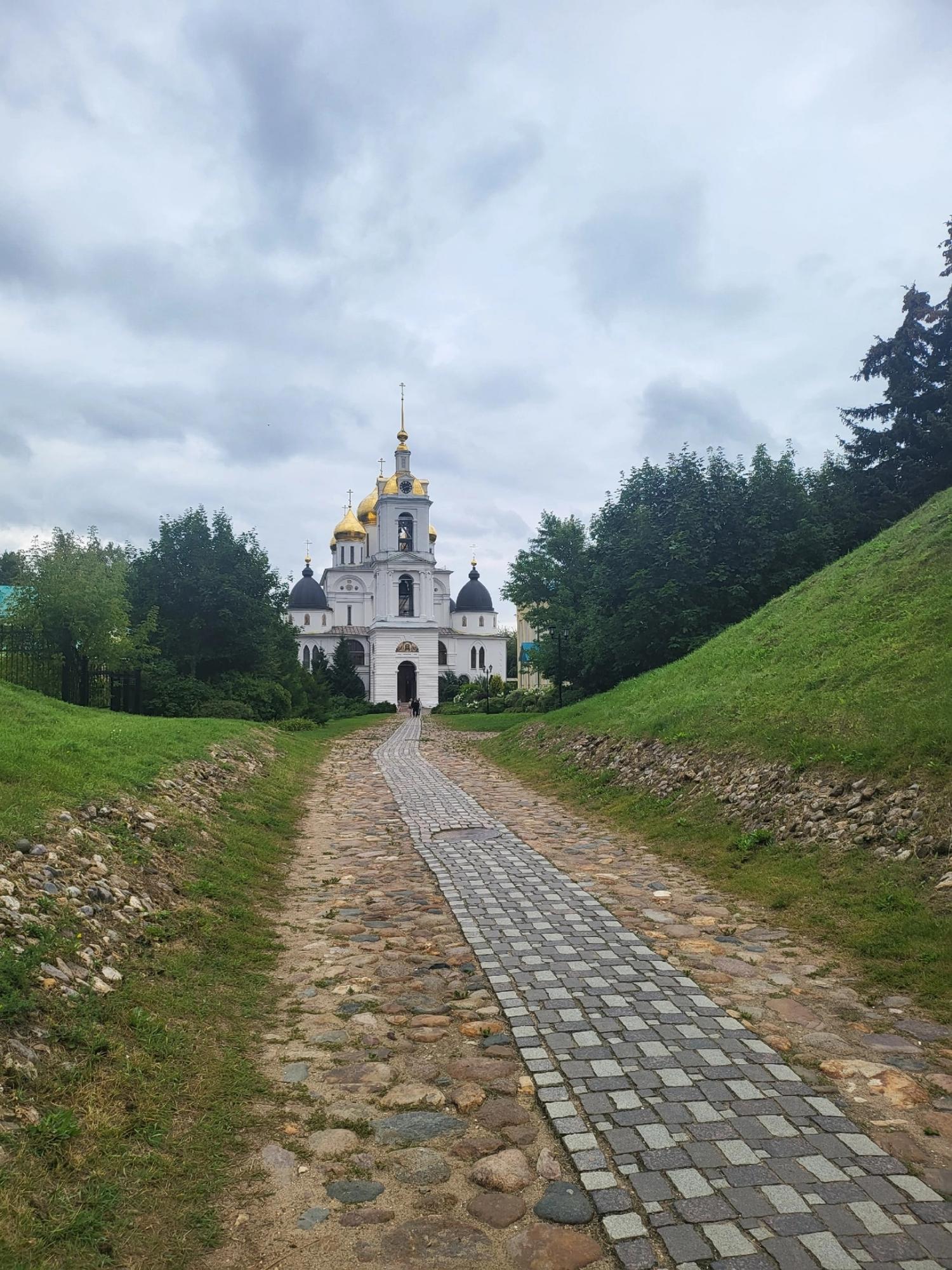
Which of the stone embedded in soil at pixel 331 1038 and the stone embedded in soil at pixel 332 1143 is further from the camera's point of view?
the stone embedded in soil at pixel 331 1038

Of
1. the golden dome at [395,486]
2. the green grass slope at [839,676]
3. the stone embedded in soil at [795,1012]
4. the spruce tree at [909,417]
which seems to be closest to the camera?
the stone embedded in soil at [795,1012]

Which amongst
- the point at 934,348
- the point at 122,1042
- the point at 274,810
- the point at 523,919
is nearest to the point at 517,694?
the point at 934,348

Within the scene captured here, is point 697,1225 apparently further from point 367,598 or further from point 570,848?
point 367,598

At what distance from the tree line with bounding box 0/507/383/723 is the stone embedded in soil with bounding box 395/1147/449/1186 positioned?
21.5m

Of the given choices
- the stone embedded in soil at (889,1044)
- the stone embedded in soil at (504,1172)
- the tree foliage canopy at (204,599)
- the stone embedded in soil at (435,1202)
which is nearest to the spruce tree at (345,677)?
the tree foliage canopy at (204,599)

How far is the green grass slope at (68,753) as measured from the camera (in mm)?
6637

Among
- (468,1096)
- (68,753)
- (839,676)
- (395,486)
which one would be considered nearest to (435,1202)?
(468,1096)

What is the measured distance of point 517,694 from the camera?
45562 mm

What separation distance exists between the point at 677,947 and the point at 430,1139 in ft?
9.85

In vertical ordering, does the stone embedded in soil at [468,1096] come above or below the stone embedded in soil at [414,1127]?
above

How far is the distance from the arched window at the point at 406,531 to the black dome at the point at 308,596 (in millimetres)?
9900

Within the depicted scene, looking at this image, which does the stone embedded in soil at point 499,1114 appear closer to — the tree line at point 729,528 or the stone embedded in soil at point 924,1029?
the stone embedded in soil at point 924,1029

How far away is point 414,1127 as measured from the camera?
3.81 metres

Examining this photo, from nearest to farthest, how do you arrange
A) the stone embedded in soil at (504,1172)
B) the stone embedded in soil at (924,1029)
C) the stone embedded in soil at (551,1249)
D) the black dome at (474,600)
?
the stone embedded in soil at (551,1249) < the stone embedded in soil at (504,1172) < the stone embedded in soil at (924,1029) < the black dome at (474,600)
